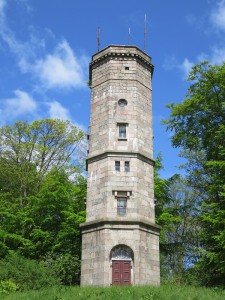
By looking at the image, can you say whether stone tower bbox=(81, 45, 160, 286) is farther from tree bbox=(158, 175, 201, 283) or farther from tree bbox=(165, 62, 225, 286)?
tree bbox=(158, 175, 201, 283)

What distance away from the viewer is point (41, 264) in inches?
883

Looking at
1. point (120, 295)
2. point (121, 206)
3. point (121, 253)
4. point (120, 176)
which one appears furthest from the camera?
point (120, 176)

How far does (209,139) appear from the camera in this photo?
2561 centimetres

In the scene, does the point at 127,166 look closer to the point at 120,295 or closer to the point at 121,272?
the point at 121,272

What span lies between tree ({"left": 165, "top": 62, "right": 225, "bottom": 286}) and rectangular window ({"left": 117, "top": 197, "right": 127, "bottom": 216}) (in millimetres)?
4151

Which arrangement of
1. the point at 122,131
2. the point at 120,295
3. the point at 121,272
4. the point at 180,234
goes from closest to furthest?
the point at 120,295 → the point at 121,272 → the point at 122,131 → the point at 180,234

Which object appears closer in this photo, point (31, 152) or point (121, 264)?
point (121, 264)

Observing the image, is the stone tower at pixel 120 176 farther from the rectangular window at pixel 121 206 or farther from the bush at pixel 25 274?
the bush at pixel 25 274

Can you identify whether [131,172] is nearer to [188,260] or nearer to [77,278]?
[77,278]

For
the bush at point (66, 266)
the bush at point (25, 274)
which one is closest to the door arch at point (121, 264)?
the bush at point (25, 274)

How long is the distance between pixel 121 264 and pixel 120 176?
14.7ft

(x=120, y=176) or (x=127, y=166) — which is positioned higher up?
(x=127, y=166)

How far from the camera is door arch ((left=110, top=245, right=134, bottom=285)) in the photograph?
20.1 meters

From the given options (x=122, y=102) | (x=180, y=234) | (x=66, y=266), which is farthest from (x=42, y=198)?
(x=180, y=234)
